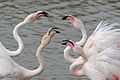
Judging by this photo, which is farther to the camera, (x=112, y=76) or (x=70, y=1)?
(x=70, y=1)

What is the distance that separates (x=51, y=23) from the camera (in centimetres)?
1299

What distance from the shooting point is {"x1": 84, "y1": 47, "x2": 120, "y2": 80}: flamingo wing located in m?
8.73

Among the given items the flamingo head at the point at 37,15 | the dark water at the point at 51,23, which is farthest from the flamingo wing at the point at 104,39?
the dark water at the point at 51,23

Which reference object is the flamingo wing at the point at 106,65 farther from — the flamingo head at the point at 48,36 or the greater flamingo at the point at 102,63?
the flamingo head at the point at 48,36

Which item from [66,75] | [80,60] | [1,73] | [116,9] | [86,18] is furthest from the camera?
[116,9]

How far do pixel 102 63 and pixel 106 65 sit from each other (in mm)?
73

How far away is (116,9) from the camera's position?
14.5 metres

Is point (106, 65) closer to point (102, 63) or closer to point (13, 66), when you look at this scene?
point (102, 63)

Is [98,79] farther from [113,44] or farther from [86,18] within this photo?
[86,18]

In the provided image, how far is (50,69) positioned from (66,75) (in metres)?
0.40

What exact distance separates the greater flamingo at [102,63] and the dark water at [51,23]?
47.5 inches

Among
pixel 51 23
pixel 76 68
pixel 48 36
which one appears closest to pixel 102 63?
pixel 76 68

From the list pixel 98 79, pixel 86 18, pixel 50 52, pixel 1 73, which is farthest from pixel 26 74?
pixel 86 18

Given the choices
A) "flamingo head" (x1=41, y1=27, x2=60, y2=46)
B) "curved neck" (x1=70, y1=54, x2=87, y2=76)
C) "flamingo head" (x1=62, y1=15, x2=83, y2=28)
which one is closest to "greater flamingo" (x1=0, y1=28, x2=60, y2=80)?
"flamingo head" (x1=41, y1=27, x2=60, y2=46)
